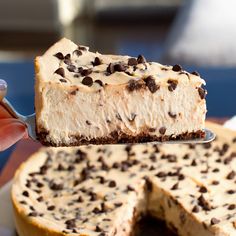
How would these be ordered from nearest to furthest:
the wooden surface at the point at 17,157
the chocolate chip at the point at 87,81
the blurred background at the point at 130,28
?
the chocolate chip at the point at 87,81
the wooden surface at the point at 17,157
the blurred background at the point at 130,28

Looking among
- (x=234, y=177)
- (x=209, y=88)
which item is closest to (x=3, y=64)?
(x=209, y=88)

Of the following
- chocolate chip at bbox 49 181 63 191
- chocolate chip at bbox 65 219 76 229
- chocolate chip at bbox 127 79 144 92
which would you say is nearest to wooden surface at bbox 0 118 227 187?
chocolate chip at bbox 49 181 63 191

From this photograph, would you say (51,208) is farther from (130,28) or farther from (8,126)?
(130,28)

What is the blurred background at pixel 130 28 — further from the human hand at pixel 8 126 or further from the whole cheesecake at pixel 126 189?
the human hand at pixel 8 126

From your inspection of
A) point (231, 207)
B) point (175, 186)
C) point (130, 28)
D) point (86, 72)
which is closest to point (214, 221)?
point (231, 207)

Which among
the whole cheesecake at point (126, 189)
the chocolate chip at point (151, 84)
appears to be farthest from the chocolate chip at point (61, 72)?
the whole cheesecake at point (126, 189)

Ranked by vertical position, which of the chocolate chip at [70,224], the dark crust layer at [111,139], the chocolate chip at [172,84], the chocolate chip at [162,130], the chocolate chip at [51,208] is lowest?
the chocolate chip at [51,208]

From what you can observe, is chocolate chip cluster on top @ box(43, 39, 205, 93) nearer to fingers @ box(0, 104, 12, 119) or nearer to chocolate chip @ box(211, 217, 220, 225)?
fingers @ box(0, 104, 12, 119)
